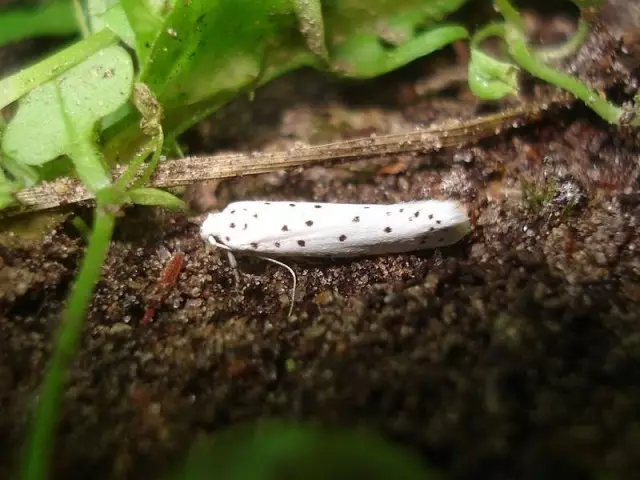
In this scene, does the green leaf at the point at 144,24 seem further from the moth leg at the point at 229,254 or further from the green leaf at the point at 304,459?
the green leaf at the point at 304,459

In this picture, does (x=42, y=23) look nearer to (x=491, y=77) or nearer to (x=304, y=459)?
(x=491, y=77)

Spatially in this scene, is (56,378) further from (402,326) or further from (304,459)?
(402,326)

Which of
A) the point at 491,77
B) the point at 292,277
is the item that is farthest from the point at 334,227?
the point at 491,77

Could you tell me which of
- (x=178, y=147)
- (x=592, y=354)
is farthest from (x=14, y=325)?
(x=592, y=354)

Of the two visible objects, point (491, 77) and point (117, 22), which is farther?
point (491, 77)

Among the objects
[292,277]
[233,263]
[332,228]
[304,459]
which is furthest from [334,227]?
[304,459]

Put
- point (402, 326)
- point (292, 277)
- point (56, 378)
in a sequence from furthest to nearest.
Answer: point (292, 277) → point (402, 326) → point (56, 378)

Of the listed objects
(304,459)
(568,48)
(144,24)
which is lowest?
(304,459)

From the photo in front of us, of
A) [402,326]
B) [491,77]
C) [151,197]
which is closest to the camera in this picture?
[402,326]

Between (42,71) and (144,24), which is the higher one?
(144,24)
